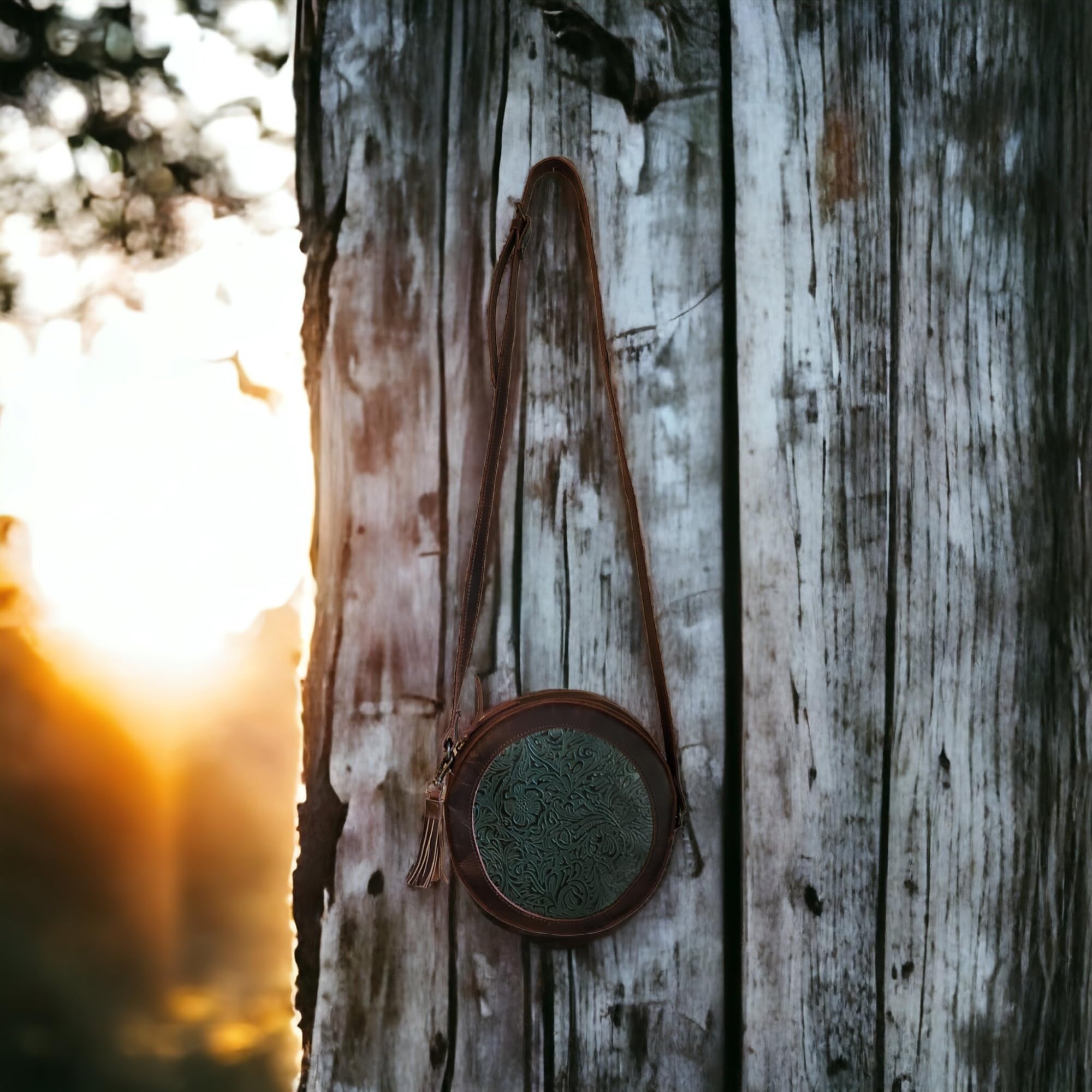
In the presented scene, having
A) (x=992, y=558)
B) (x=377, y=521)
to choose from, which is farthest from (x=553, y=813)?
(x=992, y=558)

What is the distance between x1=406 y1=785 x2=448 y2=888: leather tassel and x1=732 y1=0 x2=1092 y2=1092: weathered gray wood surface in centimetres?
46

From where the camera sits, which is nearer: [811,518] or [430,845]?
[430,845]

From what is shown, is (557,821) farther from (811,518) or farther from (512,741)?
(811,518)

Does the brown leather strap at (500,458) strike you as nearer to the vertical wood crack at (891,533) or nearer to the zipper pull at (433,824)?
the zipper pull at (433,824)

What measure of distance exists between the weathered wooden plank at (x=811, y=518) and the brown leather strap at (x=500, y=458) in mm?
150

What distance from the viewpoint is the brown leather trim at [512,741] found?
3.29ft

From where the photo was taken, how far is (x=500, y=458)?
114 cm

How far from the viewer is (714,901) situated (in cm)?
112

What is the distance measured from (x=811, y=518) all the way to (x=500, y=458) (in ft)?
1.58

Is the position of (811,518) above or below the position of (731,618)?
above

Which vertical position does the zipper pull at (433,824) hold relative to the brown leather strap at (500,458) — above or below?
below

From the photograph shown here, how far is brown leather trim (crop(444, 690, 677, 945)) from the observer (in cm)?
100

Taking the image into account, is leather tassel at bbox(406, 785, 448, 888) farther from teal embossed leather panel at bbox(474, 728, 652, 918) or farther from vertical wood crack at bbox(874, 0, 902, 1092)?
vertical wood crack at bbox(874, 0, 902, 1092)

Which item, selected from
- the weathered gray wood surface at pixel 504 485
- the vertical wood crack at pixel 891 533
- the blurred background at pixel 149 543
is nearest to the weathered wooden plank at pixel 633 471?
the weathered gray wood surface at pixel 504 485
